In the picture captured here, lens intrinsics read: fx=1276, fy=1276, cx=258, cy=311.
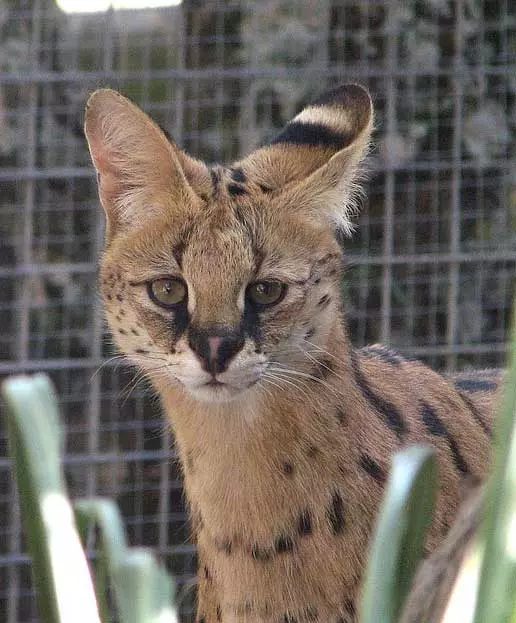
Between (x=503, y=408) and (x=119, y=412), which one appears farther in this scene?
(x=119, y=412)

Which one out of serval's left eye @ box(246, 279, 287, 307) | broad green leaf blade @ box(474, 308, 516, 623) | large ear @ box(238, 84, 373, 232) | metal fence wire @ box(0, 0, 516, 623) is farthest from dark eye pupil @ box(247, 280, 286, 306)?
metal fence wire @ box(0, 0, 516, 623)

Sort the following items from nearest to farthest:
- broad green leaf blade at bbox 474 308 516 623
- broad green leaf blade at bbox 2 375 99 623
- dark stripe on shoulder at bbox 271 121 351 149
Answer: broad green leaf blade at bbox 474 308 516 623
broad green leaf blade at bbox 2 375 99 623
dark stripe on shoulder at bbox 271 121 351 149

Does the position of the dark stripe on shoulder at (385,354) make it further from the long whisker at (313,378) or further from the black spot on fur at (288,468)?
the black spot on fur at (288,468)

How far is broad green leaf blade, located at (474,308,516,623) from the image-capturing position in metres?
0.95

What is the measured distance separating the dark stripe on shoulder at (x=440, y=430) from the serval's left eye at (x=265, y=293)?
0.58 m

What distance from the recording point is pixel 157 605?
113 cm

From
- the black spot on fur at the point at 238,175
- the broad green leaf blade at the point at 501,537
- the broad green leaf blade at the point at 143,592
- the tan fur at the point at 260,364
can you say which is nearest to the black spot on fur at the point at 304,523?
the tan fur at the point at 260,364

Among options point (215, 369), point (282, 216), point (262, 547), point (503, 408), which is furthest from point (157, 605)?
point (282, 216)

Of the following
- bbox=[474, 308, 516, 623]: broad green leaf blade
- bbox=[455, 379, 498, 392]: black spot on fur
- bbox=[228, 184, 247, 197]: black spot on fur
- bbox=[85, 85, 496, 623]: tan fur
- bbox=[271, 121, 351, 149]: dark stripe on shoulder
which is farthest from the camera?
bbox=[455, 379, 498, 392]: black spot on fur

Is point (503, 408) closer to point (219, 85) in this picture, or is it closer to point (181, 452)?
Result: point (181, 452)

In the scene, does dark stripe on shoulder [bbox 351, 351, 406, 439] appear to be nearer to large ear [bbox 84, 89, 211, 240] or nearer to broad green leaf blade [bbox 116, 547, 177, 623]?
large ear [bbox 84, 89, 211, 240]

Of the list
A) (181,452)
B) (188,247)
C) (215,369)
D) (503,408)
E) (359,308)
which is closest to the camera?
(503,408)

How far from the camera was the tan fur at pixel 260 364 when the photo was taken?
105 inches

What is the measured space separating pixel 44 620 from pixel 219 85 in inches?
195
